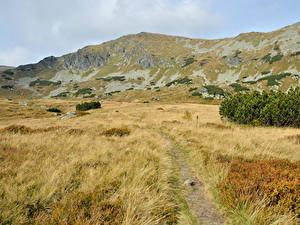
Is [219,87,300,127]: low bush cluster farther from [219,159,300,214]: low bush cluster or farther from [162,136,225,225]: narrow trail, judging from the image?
[162,136,225,225]: narrow trail

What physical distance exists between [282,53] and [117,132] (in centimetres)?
21105

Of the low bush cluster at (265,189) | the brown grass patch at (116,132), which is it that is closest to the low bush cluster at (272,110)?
the brown grass patch at (116,132)

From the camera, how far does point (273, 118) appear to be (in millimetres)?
17922

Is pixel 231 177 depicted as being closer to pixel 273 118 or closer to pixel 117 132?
pixel 117 132

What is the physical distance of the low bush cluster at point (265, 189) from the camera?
3.19 meters

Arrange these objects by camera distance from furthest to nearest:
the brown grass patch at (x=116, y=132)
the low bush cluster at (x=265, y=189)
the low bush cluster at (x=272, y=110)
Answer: the low bush cluster at (x=272, y=110) < the brown grass patch at (x=116, y=132) < the low bush cluster at (x=265, y=189)

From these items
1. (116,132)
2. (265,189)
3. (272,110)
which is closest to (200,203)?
(265,189)

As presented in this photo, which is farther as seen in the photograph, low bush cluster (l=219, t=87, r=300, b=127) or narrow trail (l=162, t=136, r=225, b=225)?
low bush cluster (l=219, t=87, r=300, b=127)

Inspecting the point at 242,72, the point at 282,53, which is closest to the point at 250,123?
the point at 242,72

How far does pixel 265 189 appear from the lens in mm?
3574

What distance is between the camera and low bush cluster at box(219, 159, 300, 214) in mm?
3188

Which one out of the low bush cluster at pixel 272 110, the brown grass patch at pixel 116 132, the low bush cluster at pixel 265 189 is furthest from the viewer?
the low bush cluster at pixel 272 110

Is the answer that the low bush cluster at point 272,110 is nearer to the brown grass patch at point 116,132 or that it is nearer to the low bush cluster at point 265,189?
the brown grass patch at point 116,132

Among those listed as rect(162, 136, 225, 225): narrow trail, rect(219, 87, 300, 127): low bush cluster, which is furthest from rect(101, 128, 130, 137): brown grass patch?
rect(219, 87, 300, 127): low bush cluster
